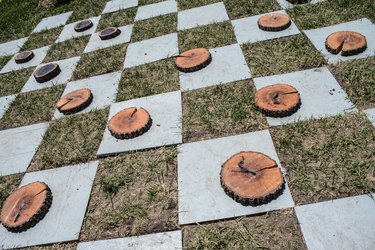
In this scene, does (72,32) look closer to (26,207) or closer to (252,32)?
(252,32)

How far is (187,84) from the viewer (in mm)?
3594

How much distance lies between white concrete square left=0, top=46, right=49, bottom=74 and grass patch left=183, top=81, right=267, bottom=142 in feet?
8.66

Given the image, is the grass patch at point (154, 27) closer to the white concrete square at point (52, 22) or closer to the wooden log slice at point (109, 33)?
the wooden log slice at point (109, 33)

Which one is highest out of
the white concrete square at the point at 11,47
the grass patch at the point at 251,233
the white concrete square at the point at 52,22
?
the grass patch at the point at 251,233

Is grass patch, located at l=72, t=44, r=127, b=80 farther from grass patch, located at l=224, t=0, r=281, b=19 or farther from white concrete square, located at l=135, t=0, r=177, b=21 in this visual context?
grass patch, located at l=224, t=0, r=281, b=19

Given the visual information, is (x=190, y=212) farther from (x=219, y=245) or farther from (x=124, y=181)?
(x=124, y=181)

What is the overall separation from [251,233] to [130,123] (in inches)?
58.4

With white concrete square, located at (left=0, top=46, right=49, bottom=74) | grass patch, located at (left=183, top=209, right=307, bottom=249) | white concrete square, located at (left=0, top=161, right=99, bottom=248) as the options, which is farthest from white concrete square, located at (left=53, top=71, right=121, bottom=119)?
grass patch, located at (left=183, top=209, right=307, bottom=249)

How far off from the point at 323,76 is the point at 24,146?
2.95m

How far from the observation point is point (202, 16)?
487 centimetres

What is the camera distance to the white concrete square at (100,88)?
3.66 metres

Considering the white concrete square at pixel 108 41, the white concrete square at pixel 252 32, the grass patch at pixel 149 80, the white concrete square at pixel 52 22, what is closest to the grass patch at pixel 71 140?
the grass patch at pixel 149 80

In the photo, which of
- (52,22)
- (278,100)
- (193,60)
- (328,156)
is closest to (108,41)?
(193,60)

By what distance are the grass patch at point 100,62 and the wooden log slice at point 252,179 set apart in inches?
92.2
